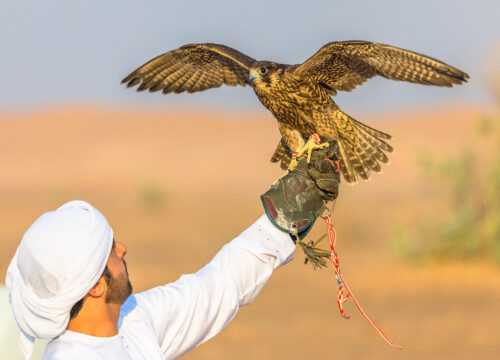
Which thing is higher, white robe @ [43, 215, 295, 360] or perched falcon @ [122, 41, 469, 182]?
perched falcon @ [122, 41, 469, 182]

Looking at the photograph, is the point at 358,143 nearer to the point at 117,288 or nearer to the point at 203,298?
the point at 203,298

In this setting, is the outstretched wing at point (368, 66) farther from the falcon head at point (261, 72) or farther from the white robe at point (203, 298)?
the white robe at point (203, 298)

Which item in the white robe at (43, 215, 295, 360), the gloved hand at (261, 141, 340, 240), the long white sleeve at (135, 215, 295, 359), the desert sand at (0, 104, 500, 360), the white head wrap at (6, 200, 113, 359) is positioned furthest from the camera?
the desert sand at (0, 104, 500, 360)

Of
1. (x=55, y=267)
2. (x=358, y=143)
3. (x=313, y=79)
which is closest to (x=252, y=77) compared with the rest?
(x=313, y=79)

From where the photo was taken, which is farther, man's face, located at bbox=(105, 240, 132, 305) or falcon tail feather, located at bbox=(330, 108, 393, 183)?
falcon tail feather, located at bbox=(330, 108, 393, 183)

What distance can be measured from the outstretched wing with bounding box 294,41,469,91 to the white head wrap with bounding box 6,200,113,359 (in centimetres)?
252

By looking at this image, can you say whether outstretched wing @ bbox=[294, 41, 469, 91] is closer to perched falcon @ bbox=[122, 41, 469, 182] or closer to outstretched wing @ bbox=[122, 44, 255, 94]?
perched falcon @ bbox=[122, 41, 469, 182]

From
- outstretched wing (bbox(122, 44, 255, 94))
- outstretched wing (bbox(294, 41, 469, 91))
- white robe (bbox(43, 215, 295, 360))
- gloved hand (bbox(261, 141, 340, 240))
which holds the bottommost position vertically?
white robe (bbox(43, 215, 295, 360))

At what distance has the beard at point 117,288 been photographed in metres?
2.95

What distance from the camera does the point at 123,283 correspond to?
117 inches

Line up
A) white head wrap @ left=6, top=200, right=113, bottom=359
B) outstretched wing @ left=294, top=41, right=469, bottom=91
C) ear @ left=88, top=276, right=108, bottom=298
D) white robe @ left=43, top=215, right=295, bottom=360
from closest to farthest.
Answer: white head wrap @ left=6, top=200, right=113, bottom=359 < ear @ left=88, top=276, right=108, bottom=298 < white robe @ left=43, top=215, right=295, bottom=360 < outstretched wing @ left=294, top=41, right=469, bottom=91

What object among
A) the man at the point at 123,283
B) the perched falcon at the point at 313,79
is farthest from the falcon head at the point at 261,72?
the man at the point at 123,283

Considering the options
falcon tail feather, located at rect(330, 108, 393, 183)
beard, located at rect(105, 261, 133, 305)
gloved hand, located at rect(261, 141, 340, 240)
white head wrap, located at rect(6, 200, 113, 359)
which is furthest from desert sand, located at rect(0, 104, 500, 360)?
white head wrap, located at rect(6, 200, 113, 359)

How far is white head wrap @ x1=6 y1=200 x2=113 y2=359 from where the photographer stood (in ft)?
9.20
